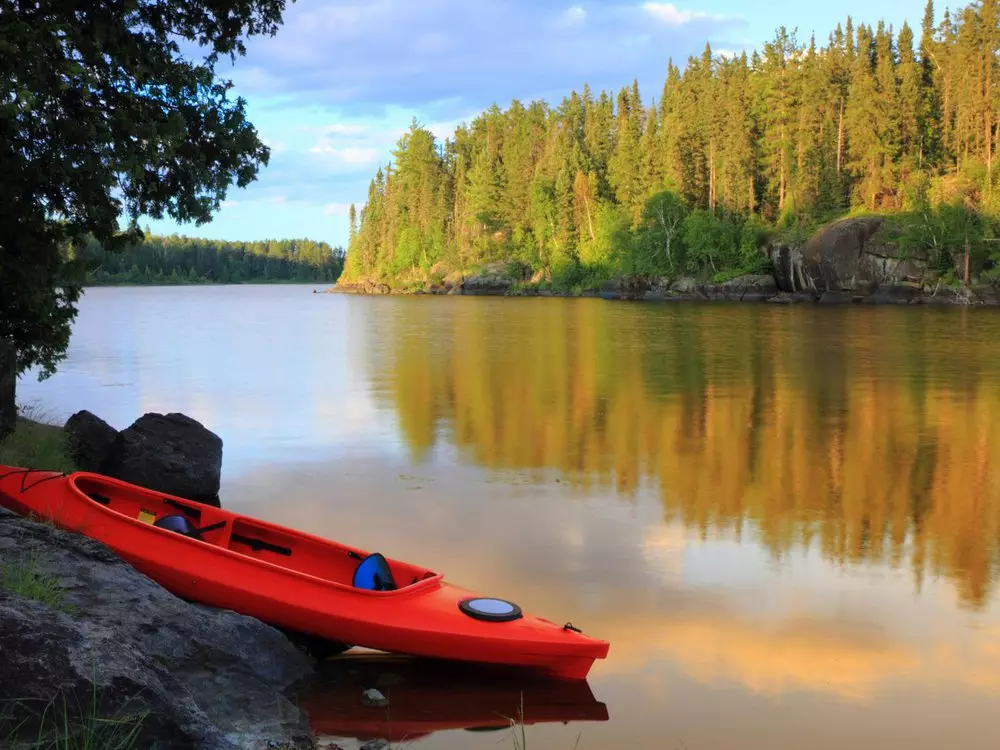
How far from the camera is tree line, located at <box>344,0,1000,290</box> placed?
69625 mm

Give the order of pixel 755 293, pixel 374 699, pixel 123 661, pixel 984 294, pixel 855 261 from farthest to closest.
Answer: pixel 755 293, pixel 855 261, pixel 984 294, pixel 374 699, pixel 123 661

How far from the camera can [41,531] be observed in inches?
247

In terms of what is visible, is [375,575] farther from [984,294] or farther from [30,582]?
[984,294]

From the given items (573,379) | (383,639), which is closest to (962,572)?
(383,639)

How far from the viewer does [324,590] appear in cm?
648

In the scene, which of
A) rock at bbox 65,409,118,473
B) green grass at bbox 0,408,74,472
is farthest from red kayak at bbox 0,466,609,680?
rock at bbox 65,409,118,473

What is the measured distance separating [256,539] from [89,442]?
14.2 feet

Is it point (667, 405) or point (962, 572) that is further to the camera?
point (667, 405)

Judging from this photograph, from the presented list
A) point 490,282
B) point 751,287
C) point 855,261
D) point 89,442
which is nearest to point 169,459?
point 89,442

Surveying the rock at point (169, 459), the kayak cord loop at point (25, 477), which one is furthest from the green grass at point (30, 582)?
the rock at point (169, 459)

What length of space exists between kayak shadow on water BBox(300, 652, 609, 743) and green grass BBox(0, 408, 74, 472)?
5.17 m

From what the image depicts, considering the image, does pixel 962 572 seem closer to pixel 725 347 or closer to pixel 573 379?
pixel 573 379

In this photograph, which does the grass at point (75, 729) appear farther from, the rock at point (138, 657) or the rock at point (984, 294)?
the rock at point (984, 294)

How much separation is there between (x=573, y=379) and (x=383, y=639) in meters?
17.4
